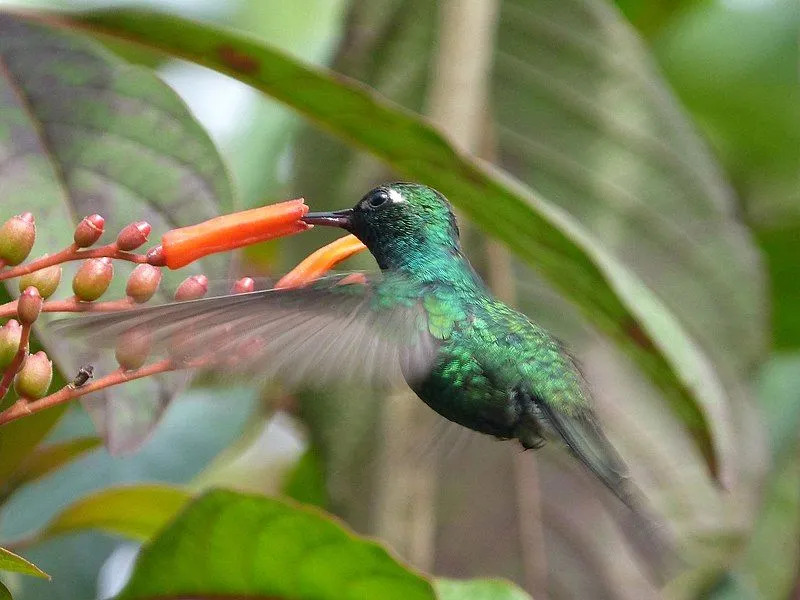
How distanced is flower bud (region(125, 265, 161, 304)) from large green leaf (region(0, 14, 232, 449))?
182 mm

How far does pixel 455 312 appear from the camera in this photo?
1870 millimetres

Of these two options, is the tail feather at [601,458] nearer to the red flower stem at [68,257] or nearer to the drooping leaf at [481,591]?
the drooping leaf at [481,591]

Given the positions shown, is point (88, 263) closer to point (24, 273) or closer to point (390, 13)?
point (24, 273)

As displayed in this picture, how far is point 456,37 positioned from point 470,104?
7.0 inches

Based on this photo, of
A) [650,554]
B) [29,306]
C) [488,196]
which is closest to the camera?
[29,306]

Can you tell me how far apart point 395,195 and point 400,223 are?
4cm

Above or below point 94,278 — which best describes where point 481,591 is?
below

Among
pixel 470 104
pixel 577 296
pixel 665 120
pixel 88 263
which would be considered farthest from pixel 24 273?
pixel 665 120

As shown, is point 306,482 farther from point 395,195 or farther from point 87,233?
point 87,233

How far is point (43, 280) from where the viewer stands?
4.74 feet

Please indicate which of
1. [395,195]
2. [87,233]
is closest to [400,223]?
[395,195]

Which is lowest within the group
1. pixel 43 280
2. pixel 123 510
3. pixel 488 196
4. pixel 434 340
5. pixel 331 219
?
pixel 123 510

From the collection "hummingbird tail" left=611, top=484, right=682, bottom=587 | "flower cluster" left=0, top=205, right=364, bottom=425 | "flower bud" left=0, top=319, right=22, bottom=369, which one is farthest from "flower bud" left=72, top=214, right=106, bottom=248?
"hummingbird tail" left=611, top=484, right=682, bottom=587

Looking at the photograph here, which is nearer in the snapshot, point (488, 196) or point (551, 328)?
point (488, 196)
